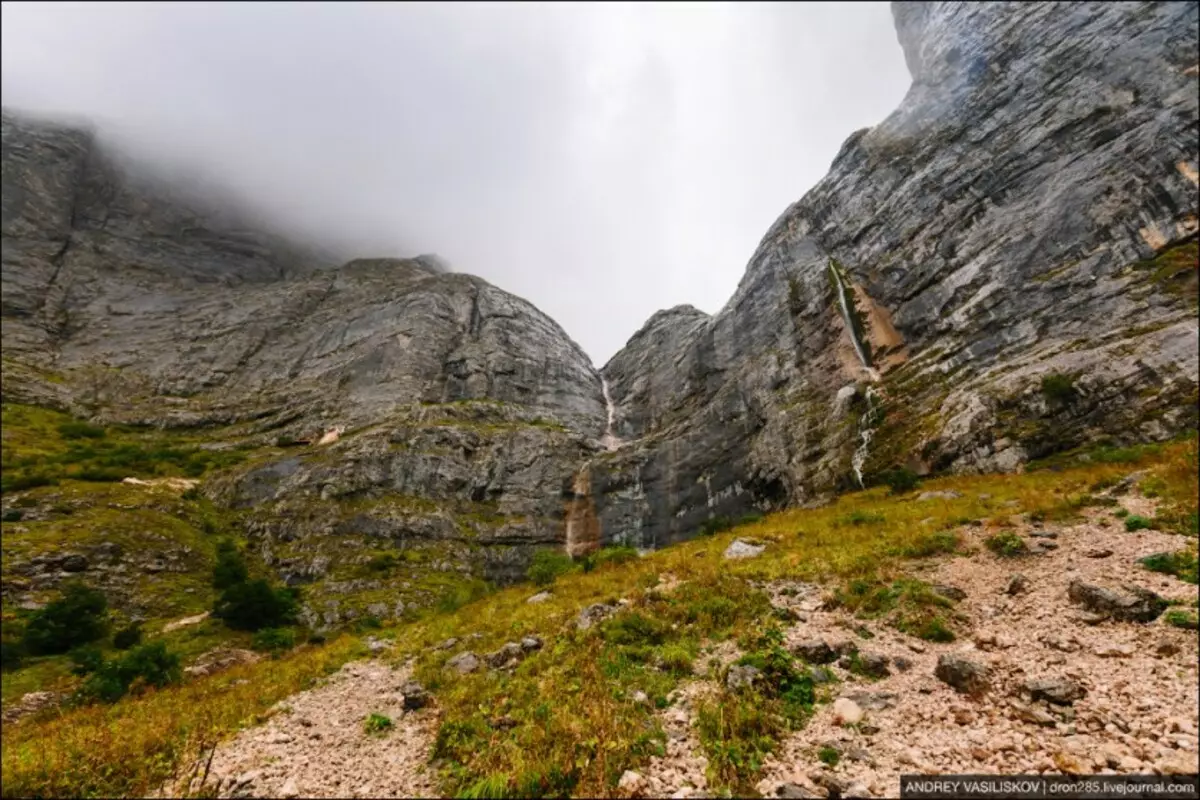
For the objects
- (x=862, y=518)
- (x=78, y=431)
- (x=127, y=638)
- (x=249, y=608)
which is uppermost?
(x=78, y=431)

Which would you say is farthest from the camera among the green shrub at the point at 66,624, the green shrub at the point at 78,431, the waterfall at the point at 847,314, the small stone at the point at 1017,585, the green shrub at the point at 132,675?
the green shrub at the point at 78,431

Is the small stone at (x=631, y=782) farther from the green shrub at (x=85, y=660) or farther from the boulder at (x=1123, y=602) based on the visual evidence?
the green shrub at (x=85, y=660)


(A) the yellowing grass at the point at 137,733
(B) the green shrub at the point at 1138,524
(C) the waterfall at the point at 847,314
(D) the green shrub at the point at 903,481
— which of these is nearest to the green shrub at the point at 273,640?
(A) the yellowing grass at the point at 137,733

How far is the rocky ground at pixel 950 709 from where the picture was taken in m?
6.15

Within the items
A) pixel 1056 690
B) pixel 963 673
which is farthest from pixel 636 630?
pixel 1056 690

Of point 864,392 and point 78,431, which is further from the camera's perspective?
point 78,431

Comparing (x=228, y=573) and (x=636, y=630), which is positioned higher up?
(x=228, y=573)

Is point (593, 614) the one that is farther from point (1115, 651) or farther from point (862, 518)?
point (862, 518)

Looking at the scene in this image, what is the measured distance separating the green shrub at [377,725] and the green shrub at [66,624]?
69.7ft

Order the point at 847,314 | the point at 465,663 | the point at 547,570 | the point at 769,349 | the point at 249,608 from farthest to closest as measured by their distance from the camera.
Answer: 1. the point at 769,349
2. the point at 847,314
3. the point at 249,608
4. the point at 547,570
5. the point at 465,663

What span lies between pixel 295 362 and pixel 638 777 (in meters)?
80.3

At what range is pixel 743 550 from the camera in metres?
21.9

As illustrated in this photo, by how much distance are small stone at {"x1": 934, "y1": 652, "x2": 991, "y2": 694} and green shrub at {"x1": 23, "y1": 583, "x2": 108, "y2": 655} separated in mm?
31647

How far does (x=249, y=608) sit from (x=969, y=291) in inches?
2042
